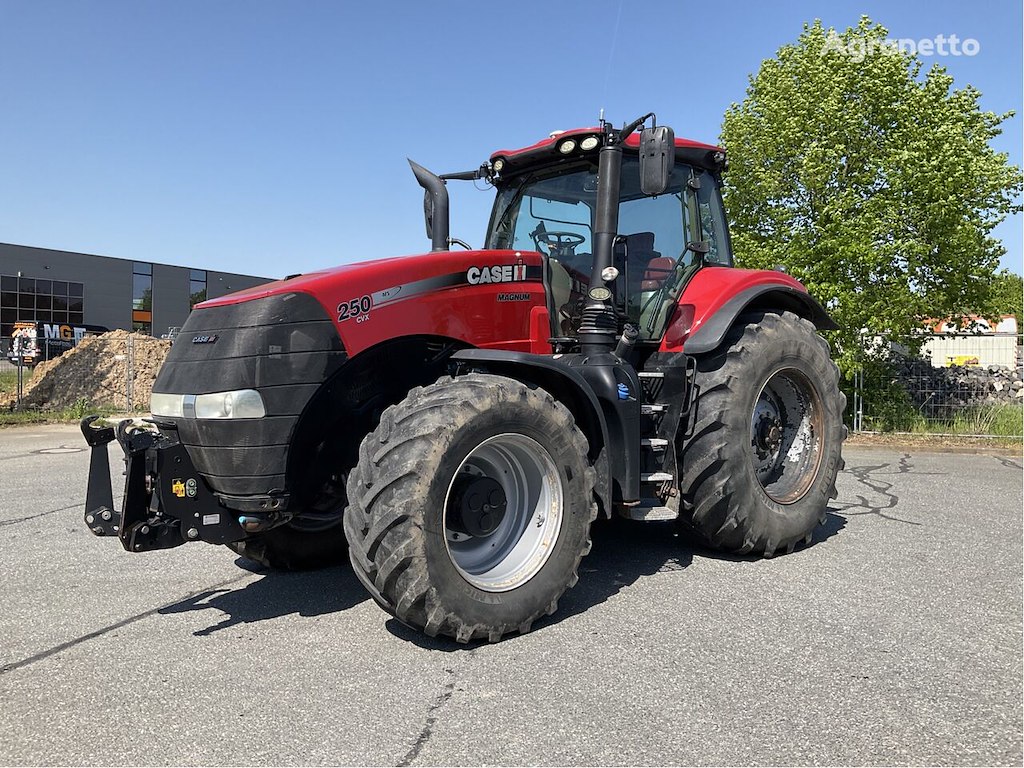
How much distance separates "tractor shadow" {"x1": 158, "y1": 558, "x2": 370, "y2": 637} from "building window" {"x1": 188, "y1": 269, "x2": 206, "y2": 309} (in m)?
43.7

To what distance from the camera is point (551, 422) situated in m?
3.63

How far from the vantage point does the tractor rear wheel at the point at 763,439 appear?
14.6 ft

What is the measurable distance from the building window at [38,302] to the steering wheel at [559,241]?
130 feet

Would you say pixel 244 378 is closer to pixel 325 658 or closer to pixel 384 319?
pixel 384 319

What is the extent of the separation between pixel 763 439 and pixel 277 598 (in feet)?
10.4

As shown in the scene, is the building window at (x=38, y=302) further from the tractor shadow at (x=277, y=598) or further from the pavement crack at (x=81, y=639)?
the pavement crack at (x=81, y=639)

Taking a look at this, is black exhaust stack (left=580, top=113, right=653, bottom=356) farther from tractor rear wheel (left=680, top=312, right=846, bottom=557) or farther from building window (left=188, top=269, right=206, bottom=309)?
building window (left=188, top=269, right=206, bottom=309)

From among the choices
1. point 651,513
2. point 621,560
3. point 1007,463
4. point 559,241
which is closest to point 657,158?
point 559,241

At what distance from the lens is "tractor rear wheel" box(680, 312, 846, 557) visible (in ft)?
14.6

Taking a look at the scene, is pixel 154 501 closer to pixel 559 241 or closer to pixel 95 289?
pixel 559 241

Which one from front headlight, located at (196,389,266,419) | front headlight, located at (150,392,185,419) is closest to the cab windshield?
front headlight, located at (196,389,266,419)

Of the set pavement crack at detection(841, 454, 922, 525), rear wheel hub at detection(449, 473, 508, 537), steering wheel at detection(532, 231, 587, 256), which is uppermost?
steering wheel at detection(532, 231, 587, 256)

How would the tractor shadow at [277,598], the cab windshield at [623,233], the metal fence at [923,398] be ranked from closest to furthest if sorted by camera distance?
the tractor shadow at [277,598] < the cab windshield at [623,233] < the metal fence at [923,398]

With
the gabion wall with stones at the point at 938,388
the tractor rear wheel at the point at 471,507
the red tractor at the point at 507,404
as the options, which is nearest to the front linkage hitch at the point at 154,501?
the red tractor at the point at 507,404
